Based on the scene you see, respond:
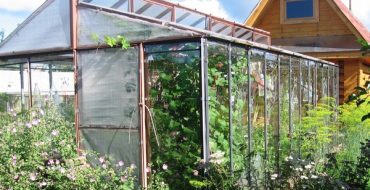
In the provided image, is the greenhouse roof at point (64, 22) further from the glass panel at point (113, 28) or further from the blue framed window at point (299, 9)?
→ the blue framed window at point (299, 9)

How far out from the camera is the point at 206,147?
5.68 meters

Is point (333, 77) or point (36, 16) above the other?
point (36, 16)

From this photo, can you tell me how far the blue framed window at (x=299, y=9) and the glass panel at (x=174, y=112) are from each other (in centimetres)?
989

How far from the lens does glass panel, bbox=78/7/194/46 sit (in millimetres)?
5988

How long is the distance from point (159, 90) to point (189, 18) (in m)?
3.66

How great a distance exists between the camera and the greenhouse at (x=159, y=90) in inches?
233

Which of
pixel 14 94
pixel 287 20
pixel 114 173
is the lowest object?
pixel 114 173

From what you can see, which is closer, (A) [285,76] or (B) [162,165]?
(B) [162,165]

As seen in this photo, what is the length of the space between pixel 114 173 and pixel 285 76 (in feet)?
12.6

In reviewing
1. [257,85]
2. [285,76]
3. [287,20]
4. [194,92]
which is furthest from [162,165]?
[287,20]

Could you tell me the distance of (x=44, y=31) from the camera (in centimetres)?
739

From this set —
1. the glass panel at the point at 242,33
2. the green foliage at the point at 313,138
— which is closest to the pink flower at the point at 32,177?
the green foliage at the point at 313,138

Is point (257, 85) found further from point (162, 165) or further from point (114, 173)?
point (114, 173)

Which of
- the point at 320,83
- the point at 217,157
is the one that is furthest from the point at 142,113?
the point at 320,83
